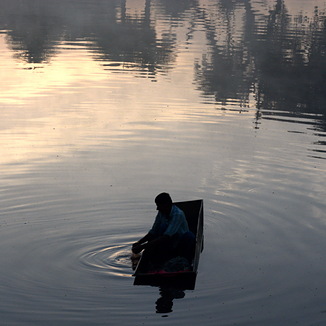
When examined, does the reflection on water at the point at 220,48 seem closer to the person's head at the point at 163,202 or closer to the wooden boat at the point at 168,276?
the person's head at the point at 163,202

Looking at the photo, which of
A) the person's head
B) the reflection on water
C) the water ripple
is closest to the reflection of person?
the water ripple

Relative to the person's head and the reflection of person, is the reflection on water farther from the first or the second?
the reflection of person

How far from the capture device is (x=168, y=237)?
45.6ft

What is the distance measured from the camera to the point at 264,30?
7769 cm

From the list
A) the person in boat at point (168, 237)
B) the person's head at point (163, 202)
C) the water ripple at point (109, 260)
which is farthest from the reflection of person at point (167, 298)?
the person's head at point (163, 202)

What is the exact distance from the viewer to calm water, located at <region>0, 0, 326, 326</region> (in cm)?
1284

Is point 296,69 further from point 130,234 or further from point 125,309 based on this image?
point 125,309

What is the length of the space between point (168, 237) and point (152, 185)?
5.37 m

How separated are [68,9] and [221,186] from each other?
89.7 m

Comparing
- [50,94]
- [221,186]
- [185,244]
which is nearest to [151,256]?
[185,244]

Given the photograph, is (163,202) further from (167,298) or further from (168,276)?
(167,298)

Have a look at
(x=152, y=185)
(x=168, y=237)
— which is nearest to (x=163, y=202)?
(x=168, y=237)

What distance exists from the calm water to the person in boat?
603 millimetres

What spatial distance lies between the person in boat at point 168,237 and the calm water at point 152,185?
60cm
